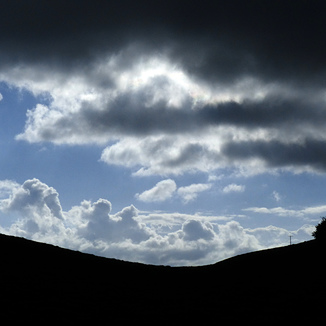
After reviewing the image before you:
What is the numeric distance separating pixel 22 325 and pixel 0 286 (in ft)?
29.2

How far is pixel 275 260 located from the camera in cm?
5347

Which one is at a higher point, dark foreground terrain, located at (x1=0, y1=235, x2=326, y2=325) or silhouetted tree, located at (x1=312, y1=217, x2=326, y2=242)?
silhouetted tree, located at (x1=312, y1=217, x2=326, y2=242)

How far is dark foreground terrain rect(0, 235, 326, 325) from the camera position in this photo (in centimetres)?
3353

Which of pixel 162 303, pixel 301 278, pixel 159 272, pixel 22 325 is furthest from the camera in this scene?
pixel 159 272

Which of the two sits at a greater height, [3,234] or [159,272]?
[3,234]

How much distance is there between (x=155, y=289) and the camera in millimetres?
42438

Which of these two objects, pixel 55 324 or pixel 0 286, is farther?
pixel 0 286

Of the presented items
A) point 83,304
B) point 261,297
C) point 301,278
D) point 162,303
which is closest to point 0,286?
point 83,304

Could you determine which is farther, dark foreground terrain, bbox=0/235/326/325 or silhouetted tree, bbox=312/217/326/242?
silhouetted tree, bbox=312/217/326/242

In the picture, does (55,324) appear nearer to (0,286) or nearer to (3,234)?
(0,286)

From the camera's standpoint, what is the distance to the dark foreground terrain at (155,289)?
33531 mm

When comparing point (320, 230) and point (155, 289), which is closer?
point (155, 289)

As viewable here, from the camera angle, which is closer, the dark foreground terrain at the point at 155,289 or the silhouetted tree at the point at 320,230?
the dark foreground terrain at the point at 155,289

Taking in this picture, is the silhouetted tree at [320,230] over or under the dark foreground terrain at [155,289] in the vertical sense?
over
